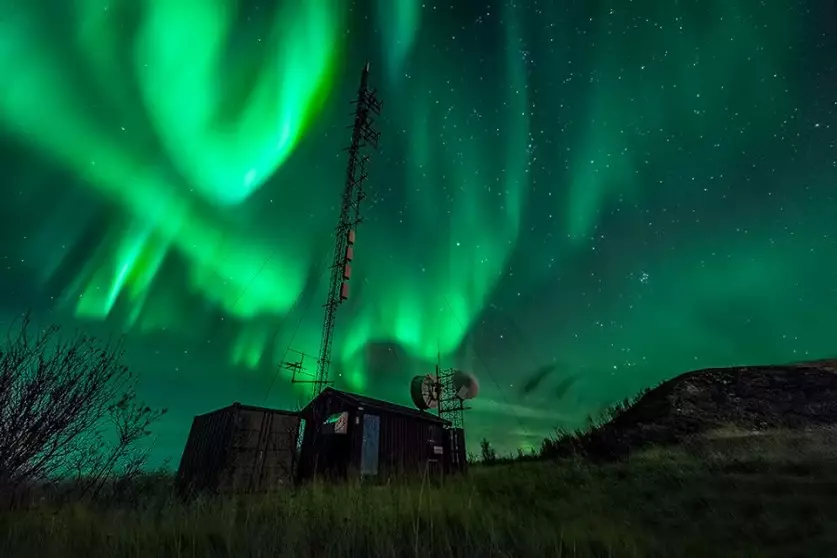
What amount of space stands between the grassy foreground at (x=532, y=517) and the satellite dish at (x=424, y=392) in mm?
18376

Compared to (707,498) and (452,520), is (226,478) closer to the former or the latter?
(452,520)

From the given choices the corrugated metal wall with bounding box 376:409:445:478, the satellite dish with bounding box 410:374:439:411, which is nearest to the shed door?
the corrugated metal wall with bounding box 376:409:445:478

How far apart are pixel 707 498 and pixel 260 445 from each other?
53.6 ft

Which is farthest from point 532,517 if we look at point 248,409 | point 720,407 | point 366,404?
point 720,407

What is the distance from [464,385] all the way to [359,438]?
1747 cm

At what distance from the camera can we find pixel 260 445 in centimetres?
1788

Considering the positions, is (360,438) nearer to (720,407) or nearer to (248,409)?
(248,409)

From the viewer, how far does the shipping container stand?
21.3m

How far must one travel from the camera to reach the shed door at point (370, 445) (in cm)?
2121

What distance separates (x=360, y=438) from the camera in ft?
70.7

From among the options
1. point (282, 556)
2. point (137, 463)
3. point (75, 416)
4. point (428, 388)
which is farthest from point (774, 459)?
point (428, 388)

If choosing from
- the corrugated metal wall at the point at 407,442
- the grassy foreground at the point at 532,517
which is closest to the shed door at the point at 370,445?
the corrugated metal wall at the point at 407,442

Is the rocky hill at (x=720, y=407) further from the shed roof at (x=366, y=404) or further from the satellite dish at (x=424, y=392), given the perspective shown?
the satellite dish at (x=424, y=392)

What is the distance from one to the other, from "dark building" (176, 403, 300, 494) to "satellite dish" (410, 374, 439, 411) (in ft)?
55.3
